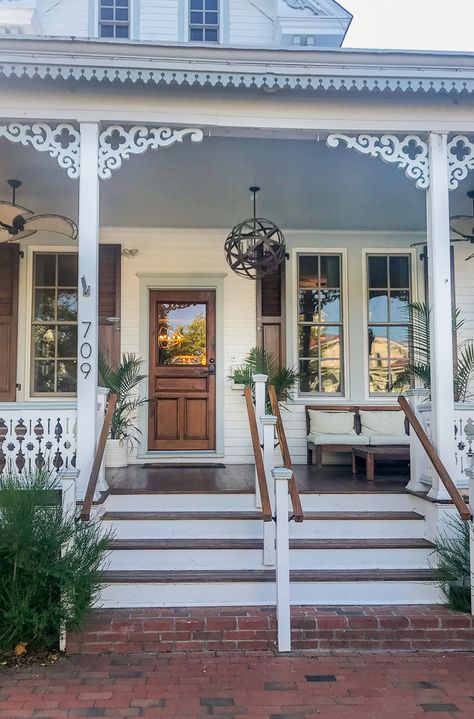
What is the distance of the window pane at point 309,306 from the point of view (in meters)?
6.47

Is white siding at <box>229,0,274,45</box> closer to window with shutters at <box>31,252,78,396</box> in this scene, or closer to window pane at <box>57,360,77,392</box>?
window with shutters at <box>31,252,78,396</box>

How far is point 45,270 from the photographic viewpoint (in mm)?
6297

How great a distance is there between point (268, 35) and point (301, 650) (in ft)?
23.4

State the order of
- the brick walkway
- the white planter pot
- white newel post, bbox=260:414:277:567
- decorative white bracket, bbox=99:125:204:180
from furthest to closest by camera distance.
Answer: the white planter pot
decorative white bracket, bbox=99:125:204:180
white newel post, bbox=260:414:277:567
the brick walkway

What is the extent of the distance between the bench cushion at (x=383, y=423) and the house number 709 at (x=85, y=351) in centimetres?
344

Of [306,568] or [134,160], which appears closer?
[306,568]

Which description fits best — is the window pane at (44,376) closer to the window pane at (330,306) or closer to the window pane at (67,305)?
the window pane at (67,305)

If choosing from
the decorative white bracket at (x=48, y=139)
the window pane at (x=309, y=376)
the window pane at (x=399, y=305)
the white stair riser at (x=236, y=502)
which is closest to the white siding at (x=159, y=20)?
the decorative white bracket at (x=48, y=139)

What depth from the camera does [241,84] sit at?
371cm

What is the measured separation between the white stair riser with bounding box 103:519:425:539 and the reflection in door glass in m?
2.77

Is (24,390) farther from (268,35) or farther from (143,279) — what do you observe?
(268,35)

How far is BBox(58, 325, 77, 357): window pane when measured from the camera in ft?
20.4

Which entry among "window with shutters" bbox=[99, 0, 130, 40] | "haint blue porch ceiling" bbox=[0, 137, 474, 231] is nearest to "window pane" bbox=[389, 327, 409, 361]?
"haint blue porch ceiling" bbox=[0, 137, 474, 231]

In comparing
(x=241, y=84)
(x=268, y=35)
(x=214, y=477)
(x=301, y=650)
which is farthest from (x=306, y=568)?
(x=268, y=35)
